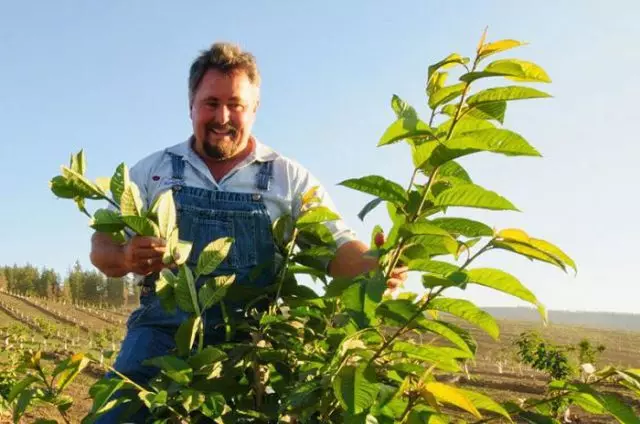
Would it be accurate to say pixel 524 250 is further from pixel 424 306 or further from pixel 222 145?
pixel 222 145

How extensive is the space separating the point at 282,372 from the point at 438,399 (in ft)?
1.42

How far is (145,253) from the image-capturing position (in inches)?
55.9

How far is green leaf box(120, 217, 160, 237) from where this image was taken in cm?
134

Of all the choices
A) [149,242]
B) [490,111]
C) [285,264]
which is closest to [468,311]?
[490,111]

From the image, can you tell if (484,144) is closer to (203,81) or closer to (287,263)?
(287,263)

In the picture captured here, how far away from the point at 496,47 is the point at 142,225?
81cm

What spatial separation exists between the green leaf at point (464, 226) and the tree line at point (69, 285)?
65045 millimetres

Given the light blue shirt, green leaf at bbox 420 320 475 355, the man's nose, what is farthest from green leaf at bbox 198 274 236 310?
the man's nose

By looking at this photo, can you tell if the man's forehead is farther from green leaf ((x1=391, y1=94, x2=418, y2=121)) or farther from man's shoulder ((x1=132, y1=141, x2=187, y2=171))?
green leaf ((x1=391, y1=94, x2=418, y2=121))

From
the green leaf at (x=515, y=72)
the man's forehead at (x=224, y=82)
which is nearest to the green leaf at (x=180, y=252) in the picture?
the green leaf at (x=515, y=72)

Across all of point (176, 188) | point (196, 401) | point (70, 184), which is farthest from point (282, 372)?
point (176, 188)

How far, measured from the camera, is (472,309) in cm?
118

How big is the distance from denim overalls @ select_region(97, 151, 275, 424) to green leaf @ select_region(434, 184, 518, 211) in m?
0.94

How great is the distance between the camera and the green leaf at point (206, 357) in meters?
1.31
